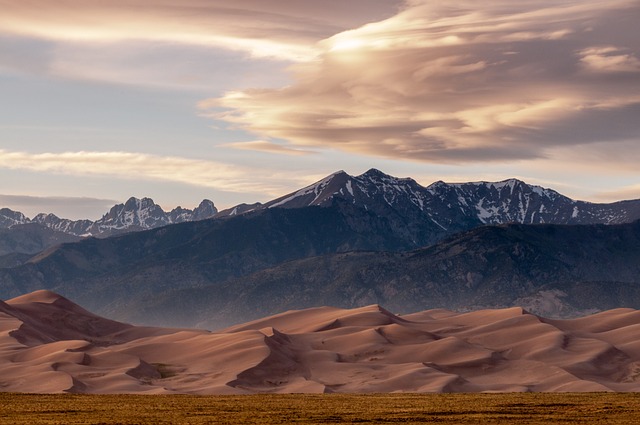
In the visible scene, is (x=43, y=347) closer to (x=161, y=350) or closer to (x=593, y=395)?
(x=161, y=350)

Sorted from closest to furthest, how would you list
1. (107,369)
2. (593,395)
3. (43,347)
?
(593,395)
(107,369)
(43,347)

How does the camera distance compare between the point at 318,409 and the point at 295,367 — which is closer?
the point at 318,409

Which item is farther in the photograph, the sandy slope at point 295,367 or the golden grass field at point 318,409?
the sandy slope at point 295,367

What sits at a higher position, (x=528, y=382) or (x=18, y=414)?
(x=18, y=414)

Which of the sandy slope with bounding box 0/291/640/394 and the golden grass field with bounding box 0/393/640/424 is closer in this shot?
the golden grass field with bounding box 0/393/640/424

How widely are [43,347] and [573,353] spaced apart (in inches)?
3774

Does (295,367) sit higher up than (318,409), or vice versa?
(318,409)

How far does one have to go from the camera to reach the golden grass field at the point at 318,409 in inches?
3310

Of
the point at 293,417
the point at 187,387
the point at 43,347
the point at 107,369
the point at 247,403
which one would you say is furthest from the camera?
the point at 43,347

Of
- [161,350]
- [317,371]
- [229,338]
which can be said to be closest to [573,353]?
[317,371]

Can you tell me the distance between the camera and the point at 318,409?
3866 inches

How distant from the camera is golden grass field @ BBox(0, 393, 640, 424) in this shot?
276ft

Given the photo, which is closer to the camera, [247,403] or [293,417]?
[293,417]

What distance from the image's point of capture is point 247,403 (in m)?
107
